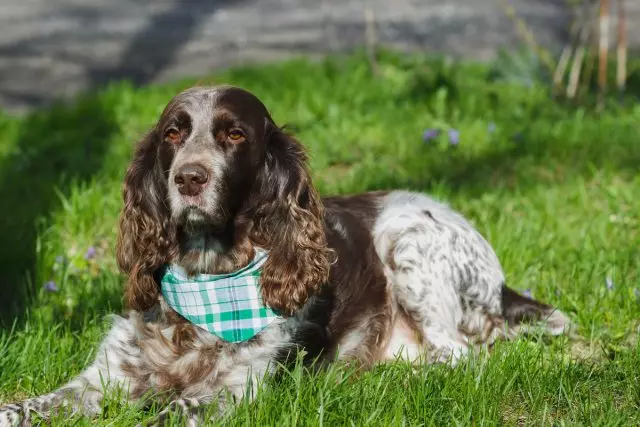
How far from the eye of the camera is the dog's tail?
196 inches

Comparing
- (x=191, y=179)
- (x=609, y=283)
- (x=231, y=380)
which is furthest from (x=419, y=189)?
(x=191, y=179)

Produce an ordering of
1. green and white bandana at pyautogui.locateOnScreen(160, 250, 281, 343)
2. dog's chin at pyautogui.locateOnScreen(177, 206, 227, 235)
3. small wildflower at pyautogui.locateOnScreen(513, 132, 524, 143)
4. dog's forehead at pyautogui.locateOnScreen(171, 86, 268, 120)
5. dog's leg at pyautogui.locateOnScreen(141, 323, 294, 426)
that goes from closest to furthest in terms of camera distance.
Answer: dog's leg at pyautogui.locateOnScreen(141, 323, 294, 426), dog's chin at pyautogui.locateOnScreen(177, 206, 227, 235), dog's forehead at pyautogui.locateOnScreen(171, 86, 268, 120), green and white bandana at pyautogui.locateOnScreen(160, 250, 281, 343), small wildflower at pyautogui.locateOnScreen(513, 132, 524, 143)

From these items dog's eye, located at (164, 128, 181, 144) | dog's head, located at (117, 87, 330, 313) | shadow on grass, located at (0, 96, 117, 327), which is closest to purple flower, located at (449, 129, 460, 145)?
shadow on grass, located at (0, 96, 117, 327)

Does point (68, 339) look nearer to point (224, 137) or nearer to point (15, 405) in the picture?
point (15, 405)

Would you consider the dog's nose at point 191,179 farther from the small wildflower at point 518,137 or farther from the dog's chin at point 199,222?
the small wildflower at point 518,137

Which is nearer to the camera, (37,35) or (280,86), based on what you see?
(280,86)

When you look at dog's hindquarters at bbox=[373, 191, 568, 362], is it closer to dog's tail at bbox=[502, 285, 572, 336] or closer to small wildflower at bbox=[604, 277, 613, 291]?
dog's tail at bbox=[502, 285, 572, 336]

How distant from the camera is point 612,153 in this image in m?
7.52

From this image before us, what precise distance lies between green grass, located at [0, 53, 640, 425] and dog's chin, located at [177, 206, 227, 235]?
67cm

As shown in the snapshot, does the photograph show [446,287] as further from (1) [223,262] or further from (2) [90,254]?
(2) [90,254]

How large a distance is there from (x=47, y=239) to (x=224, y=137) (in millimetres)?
2364

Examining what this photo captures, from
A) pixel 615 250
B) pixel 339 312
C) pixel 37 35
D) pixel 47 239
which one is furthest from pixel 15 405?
pixel 37 35

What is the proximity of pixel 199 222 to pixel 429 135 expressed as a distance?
3.72m

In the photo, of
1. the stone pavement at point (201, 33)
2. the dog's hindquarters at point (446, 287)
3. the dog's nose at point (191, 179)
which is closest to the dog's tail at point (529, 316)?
the dog's hindquarters at point (446, 287)
